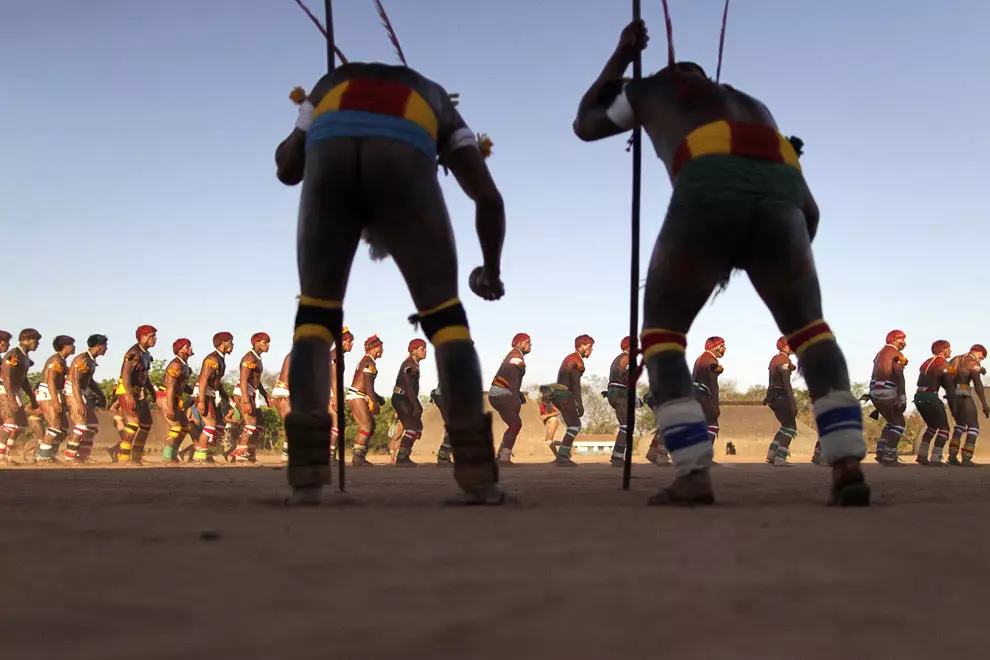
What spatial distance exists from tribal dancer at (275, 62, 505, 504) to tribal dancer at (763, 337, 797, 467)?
11.1 meters

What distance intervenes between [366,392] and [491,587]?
A: 1216 centimetres

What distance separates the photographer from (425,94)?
11.2 feet

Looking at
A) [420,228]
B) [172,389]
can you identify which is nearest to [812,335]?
[420,228]

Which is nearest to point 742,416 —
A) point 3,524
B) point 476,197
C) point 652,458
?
point 652,458

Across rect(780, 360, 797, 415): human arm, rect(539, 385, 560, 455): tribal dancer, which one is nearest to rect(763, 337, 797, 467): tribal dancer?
rect(780, 360, 797, 415): human arm

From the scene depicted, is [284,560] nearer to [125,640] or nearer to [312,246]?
[125,640]

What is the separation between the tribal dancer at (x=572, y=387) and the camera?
13.8 metres

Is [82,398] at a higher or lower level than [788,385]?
lower

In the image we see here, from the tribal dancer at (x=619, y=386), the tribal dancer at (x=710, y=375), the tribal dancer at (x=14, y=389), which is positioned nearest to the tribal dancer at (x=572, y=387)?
the tribal dancer at (x=619, y=386)

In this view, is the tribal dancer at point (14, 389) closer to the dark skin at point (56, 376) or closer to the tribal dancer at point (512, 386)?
the dark skin at point (56, 376)

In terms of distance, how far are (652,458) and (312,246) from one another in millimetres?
10942

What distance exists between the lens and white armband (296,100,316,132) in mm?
3510

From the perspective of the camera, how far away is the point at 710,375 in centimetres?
1318

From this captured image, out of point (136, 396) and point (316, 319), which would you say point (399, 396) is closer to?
point (136, 396)
